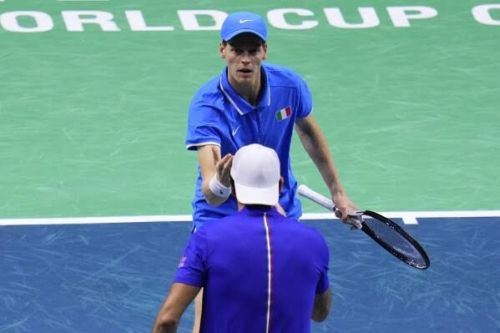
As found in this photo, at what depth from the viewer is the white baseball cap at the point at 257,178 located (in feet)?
21.8

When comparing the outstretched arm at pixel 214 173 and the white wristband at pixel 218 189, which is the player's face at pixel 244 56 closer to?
the outstretched arm at pixel 214 173

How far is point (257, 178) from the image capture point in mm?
6637

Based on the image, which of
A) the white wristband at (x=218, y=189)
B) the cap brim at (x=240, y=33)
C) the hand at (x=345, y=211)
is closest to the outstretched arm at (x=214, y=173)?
the white wristband at (x=218, y=189)

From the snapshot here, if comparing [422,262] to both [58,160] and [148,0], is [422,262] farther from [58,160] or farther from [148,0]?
[148,0]

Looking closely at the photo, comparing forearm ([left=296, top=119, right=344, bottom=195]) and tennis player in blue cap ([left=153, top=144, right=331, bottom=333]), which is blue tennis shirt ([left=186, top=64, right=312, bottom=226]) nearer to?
forearm ([left=296, top=119, right=344, bottom=195])

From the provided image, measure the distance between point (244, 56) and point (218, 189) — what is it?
102cm

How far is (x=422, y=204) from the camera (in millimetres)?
11883

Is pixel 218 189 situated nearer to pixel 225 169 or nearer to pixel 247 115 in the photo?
pixel 225 169

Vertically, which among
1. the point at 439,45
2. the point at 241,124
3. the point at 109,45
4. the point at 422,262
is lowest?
the point at 422,262

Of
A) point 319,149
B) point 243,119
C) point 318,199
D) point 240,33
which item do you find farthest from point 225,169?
point 319,149

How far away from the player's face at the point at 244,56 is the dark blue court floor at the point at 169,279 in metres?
2.25

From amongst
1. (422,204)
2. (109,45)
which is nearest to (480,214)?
(422,204)

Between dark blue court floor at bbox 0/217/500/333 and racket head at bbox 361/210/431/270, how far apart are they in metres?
1.20

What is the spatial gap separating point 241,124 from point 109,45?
637cm
